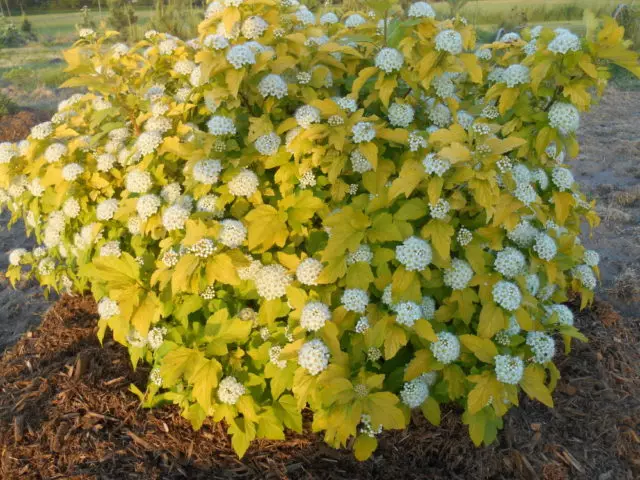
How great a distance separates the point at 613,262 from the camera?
4.41 metres

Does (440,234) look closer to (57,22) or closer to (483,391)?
(483,391)

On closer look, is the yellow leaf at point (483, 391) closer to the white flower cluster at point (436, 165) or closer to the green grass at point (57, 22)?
the white flower cluster at point (436, 165)

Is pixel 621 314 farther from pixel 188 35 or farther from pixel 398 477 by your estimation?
pixel 188 35

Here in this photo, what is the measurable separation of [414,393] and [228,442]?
3.17 feet

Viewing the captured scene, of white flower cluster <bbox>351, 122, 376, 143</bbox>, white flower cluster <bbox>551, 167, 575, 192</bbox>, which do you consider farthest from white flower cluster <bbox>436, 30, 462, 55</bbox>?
white flower cluster <bbox>551, 167, 575, 192</bbox>

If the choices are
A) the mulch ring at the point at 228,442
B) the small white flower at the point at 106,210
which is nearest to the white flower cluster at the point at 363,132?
the small white flower at the point at 106,210

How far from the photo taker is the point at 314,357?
6.23 ft

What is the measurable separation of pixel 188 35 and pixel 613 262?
9801mm

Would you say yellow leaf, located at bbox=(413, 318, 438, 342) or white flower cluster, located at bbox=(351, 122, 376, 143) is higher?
white flower cluster, located at bbox=(351, 122, 376, 143)

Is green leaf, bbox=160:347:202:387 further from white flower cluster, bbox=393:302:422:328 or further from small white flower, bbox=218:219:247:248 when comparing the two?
white flower cluster, bbox=393:302:422:328

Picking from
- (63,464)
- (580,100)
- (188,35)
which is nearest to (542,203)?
(580,100)

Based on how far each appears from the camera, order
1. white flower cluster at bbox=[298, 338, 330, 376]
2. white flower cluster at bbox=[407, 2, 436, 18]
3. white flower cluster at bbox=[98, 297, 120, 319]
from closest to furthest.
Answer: white flower cluster at bbox=[298, 338, 330, 376]
white flower cluster at bbox=[407, 2, 436, 18]
white flower cluster at bbox=[98, 297, 120, 319]

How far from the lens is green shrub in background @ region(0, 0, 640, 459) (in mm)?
1976

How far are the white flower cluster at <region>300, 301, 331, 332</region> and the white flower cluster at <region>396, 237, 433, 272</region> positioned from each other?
36 cm
